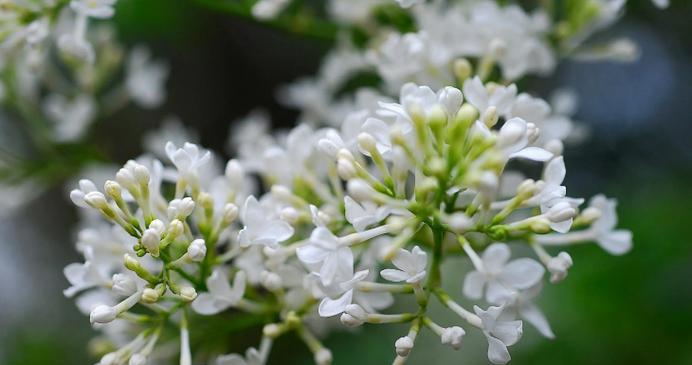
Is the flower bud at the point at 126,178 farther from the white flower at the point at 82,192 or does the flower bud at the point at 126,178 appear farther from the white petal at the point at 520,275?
the white petal at the point at 520,275

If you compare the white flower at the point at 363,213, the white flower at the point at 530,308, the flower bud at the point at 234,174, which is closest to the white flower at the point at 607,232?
the white flower at the point at 530,308

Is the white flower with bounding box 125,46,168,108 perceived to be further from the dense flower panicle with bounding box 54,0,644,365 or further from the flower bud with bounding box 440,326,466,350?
the flower bud with bounding box 440,326,466,350

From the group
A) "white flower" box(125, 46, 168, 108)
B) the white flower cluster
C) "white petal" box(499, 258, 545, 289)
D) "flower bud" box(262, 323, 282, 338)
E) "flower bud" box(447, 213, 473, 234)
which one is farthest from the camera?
"white flower" box(125, 46, 168, 108)

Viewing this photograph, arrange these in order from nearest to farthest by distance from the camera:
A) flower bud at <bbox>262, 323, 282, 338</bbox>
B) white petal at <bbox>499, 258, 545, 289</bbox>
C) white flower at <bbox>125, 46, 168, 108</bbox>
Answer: white petal at <bbox>499, 258, 545, 289</bbox> < flower bud at <bbox>262, 323, 282, 338</bbox> < white flower at <bbox>125, 46, 168, 108</bbox>

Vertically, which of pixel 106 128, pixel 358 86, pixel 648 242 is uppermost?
pixel 358 86

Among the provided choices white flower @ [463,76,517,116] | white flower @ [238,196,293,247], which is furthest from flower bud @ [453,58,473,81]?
white flower @ [238,196,293,247]

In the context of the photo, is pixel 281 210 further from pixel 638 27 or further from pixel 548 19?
pixel 638 27

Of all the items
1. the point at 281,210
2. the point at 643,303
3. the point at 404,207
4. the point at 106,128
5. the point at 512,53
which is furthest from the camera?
the point at 106,128

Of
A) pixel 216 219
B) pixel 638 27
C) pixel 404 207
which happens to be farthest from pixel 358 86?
pixel 404 207
